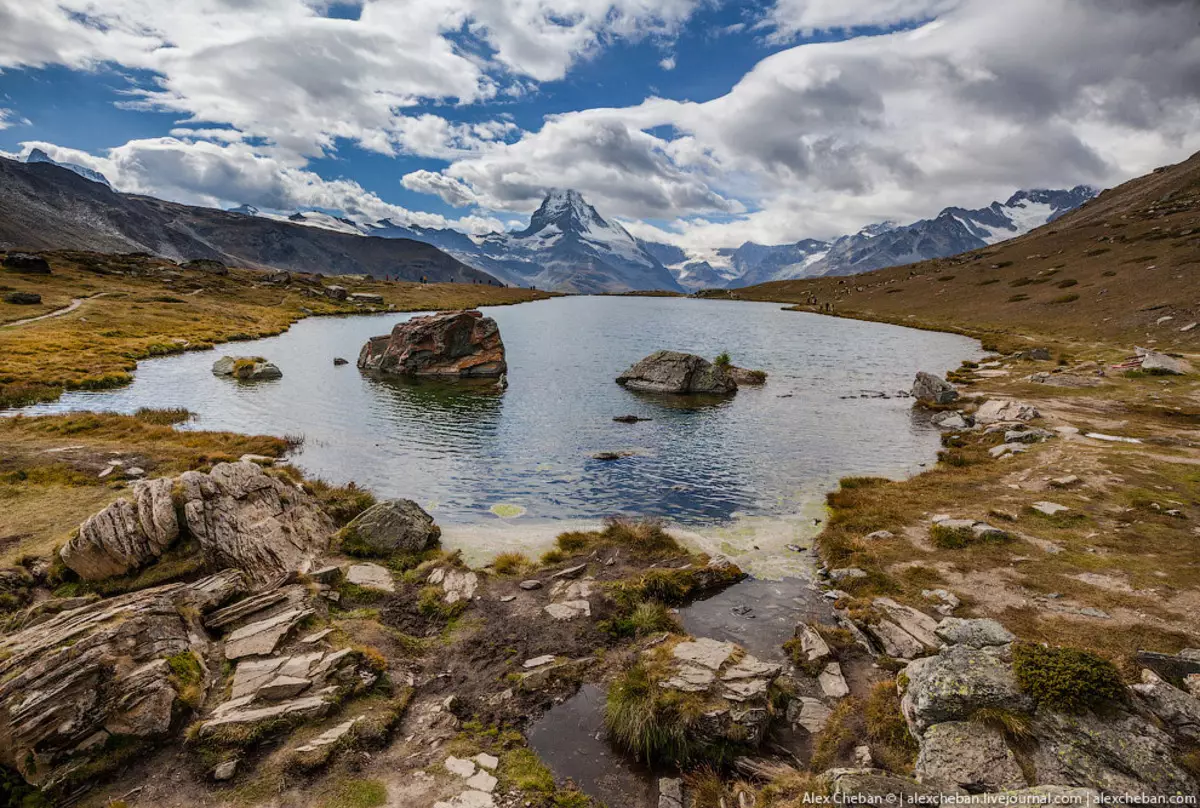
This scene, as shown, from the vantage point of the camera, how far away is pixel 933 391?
2346 inches

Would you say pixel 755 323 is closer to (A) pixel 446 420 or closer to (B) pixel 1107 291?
(B) pixel 1107 291

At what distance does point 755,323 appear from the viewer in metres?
160

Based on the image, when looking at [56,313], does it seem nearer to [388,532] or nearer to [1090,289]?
[388,532]

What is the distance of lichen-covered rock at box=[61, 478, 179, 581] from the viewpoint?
1948 cm

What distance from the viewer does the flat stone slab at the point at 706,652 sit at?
54.2ft

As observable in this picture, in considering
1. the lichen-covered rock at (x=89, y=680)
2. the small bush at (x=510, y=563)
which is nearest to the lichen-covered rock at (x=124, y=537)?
the lichen-covered rock at (x=89, y=680)

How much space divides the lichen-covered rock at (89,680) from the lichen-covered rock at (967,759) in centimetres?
1872

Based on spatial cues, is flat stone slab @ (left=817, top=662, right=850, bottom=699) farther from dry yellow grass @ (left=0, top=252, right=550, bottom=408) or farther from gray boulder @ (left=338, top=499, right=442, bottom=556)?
dry yellow grass @ (left=0, top=252, right=550, bottom=408)

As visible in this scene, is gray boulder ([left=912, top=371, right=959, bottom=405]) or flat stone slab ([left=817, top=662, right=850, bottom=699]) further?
gray boulder ([left=912, top=371, right=959, bottom=405])

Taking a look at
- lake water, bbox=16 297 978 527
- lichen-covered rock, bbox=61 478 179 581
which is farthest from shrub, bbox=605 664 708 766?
lichen-covered rock, bbox=61 478 179 581

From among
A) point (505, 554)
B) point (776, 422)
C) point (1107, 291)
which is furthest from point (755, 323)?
point (505, 554)

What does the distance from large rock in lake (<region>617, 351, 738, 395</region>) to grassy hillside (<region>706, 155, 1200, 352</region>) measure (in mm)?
A: 68946

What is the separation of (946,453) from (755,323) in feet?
409

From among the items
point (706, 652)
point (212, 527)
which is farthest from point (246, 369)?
point (706, 652)
